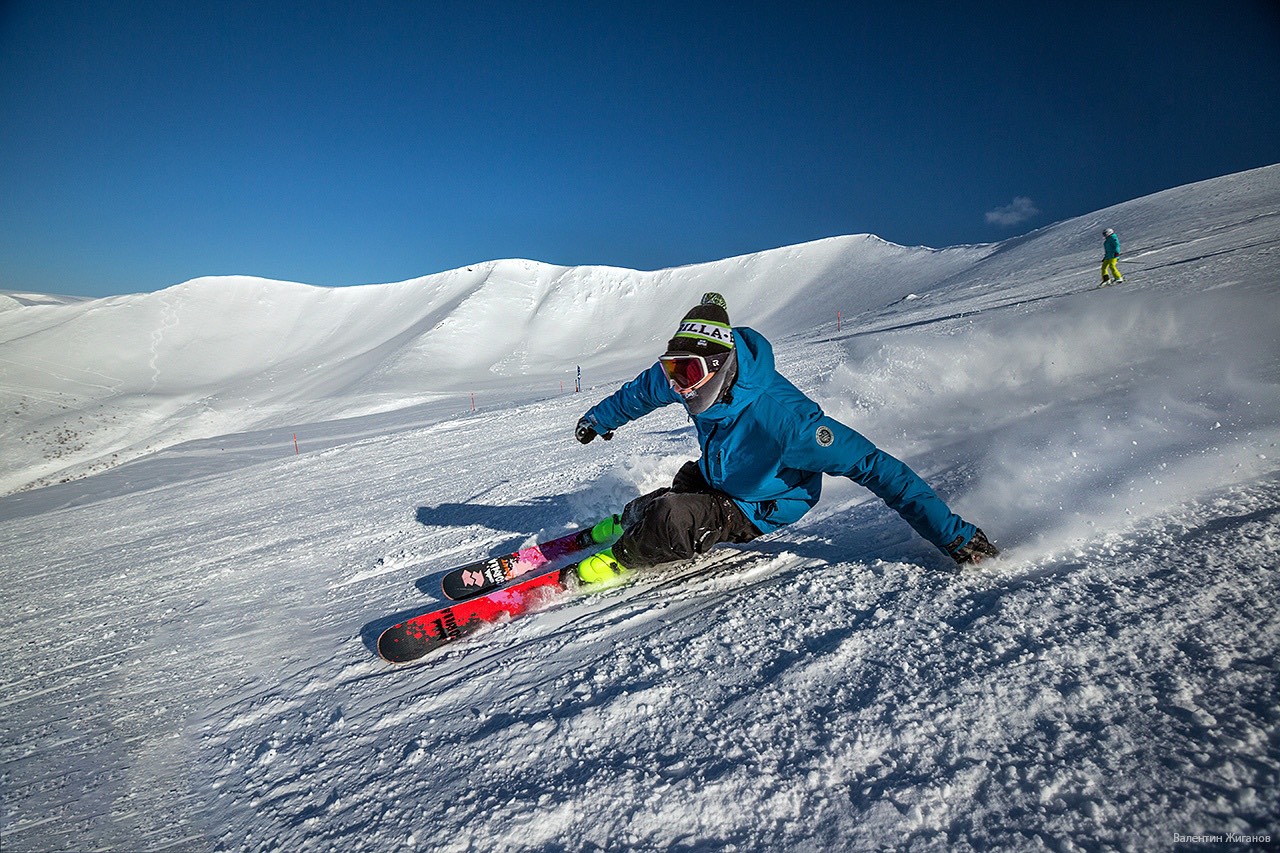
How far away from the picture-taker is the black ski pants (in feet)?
9.25

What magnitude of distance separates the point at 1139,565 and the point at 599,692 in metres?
2.04

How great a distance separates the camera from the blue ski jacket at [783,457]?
2475mm

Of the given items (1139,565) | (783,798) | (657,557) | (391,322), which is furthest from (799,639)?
(391,322)

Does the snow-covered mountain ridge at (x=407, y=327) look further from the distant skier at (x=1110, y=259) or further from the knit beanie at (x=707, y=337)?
the knit beanie at (x=707, y=337)

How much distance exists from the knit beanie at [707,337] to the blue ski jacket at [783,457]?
0.09 metres

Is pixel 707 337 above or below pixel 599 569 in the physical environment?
above

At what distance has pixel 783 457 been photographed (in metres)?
2.68

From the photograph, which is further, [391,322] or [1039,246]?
[391,322]

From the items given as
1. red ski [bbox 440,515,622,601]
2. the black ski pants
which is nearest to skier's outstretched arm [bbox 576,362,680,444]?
red ski [bbox 440,515,622,601]

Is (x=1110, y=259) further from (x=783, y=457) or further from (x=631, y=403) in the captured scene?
(x=783, y=457)

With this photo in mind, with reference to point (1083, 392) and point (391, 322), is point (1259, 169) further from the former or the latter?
point (391, 322)

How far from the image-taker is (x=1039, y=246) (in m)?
26.8

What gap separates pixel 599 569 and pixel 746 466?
0.94 metres

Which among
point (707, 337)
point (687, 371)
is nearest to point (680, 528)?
point (687, 371)
